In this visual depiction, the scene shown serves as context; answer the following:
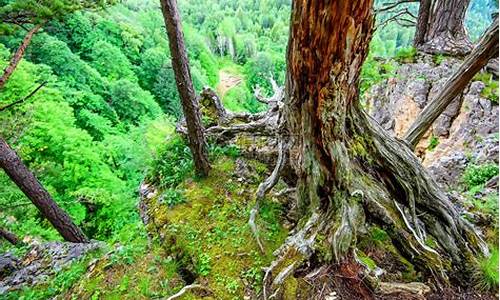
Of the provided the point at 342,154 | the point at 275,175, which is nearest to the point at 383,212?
the point at 342,154

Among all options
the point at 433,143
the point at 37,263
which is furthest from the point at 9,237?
the point at 433,143

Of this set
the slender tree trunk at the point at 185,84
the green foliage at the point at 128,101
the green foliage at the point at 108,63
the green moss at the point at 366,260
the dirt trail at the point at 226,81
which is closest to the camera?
the green moss at the point at 366,260

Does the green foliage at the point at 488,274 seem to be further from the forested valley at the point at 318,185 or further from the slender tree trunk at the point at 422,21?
the slender tree trunk at the point at 422,21

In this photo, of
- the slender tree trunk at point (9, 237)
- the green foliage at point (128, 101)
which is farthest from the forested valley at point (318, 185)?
the green foliage at point (128, 101)

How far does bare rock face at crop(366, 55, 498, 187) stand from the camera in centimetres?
→ 464

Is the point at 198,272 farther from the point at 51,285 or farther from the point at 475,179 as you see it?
the point at 475,179

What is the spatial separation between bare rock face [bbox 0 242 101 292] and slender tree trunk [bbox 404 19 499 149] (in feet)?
16.4

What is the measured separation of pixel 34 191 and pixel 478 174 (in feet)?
23.2

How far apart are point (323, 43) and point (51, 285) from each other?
4643 mm

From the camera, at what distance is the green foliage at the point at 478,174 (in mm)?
4155

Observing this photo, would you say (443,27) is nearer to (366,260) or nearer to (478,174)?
(478,174)

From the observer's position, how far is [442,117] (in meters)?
5.36

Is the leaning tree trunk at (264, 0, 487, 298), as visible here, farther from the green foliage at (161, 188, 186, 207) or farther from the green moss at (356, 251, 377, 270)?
the green foliage at (161, 188, 186, 207)

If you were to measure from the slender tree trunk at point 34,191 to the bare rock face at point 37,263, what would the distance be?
0.44m
